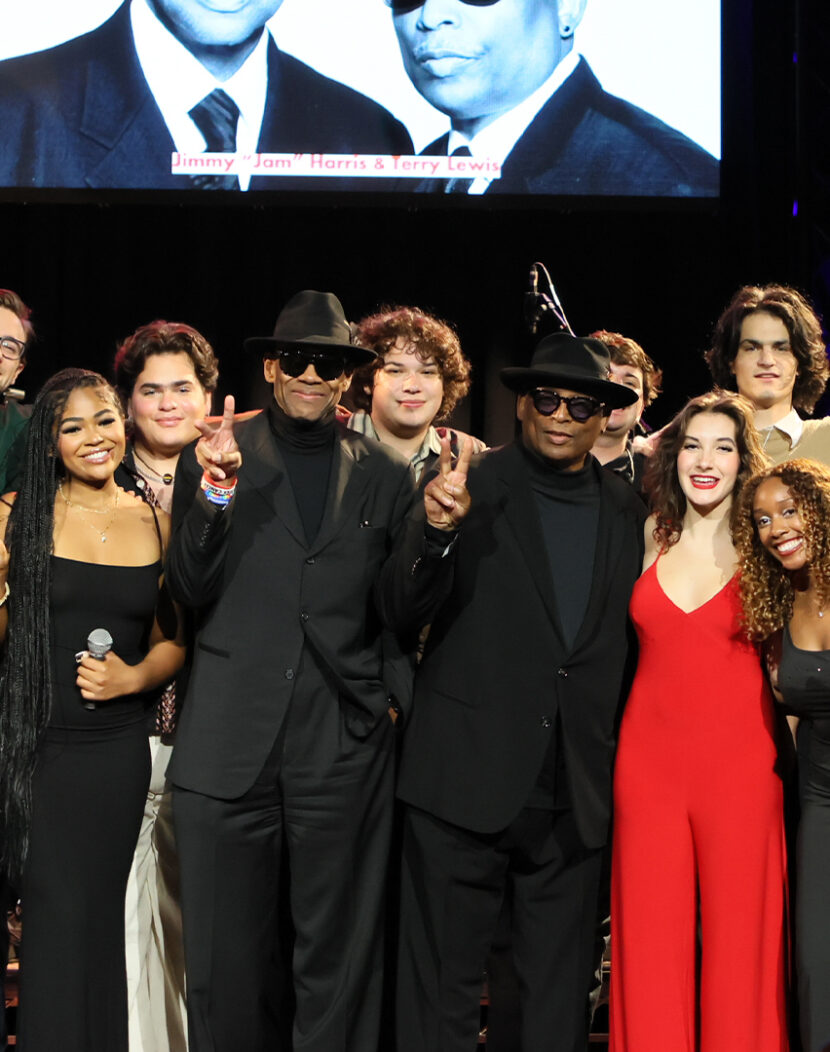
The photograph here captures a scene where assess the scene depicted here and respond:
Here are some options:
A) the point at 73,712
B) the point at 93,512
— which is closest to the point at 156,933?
the point at 73,712

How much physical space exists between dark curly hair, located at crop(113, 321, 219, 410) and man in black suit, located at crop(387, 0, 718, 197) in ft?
6.16

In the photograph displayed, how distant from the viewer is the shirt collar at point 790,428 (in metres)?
3.58

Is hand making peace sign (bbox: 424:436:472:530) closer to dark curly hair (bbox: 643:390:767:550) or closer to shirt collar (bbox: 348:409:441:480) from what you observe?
dark curly hair (bbox: 643:390:767:550)

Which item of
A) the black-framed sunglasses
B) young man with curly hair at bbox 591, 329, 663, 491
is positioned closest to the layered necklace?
the black-framed sunglasses

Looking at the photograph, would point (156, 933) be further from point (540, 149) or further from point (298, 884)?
point (540, 149)

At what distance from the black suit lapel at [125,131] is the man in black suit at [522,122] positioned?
1.06 metres

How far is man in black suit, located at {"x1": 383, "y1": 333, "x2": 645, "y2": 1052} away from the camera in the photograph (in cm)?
287

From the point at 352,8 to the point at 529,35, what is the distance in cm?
73

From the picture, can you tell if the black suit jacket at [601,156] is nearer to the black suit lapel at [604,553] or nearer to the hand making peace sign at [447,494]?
the black suit lapel at [604,553]

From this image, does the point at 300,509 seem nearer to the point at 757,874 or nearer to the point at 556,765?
the point at 556,765

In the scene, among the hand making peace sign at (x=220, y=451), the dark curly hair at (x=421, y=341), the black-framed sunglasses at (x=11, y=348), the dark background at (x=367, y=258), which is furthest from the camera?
the dark background at (x=367, y=258)

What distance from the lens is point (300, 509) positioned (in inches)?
116

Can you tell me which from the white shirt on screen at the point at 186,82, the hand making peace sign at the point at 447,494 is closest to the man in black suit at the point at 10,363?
the hand making peace sign at the point at 447,494

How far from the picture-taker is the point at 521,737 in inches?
113
